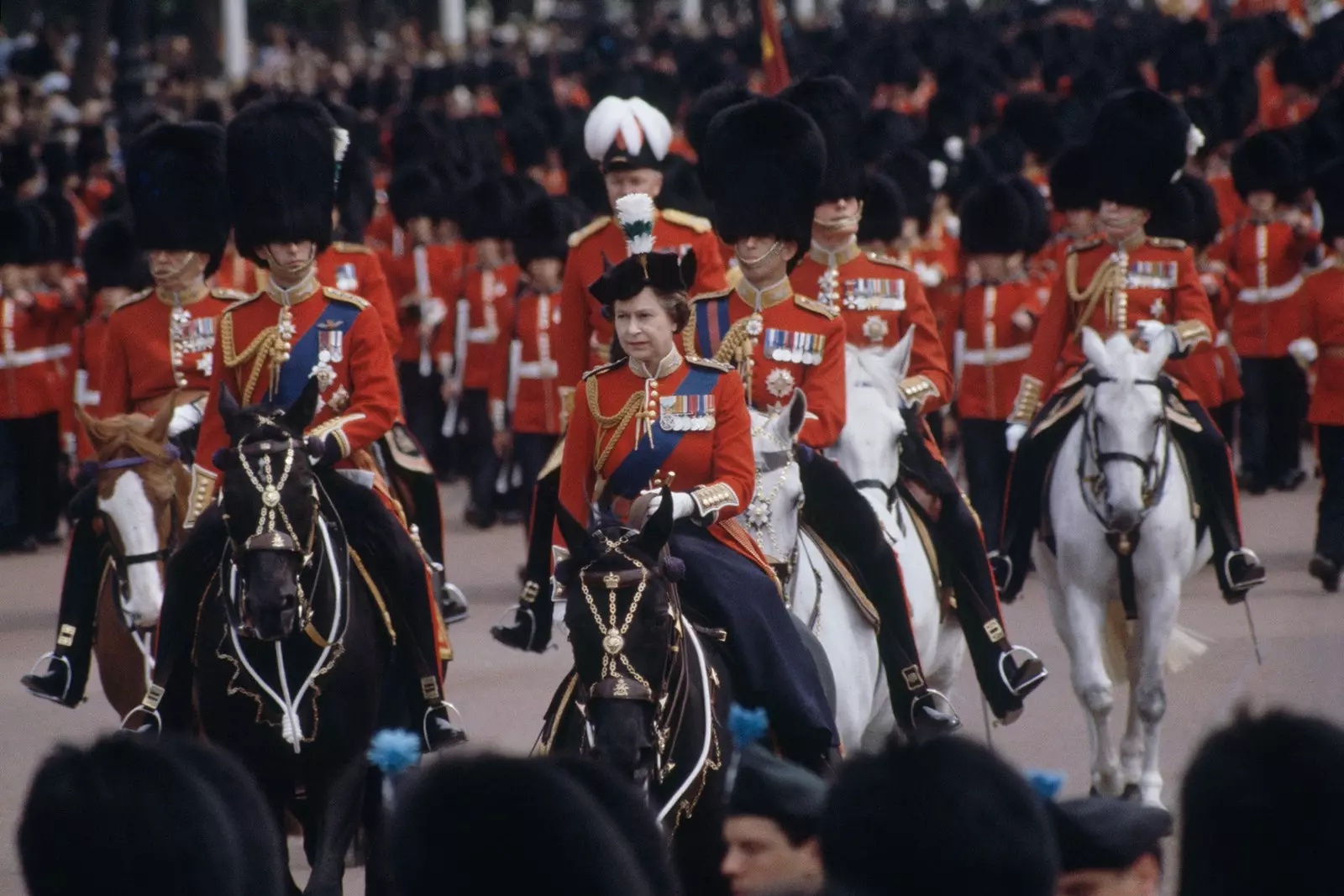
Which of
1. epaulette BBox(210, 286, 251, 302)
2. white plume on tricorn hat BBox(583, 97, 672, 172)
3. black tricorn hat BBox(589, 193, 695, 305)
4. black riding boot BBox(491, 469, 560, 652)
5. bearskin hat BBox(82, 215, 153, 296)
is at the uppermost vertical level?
white plume on tricorn hat BBox(583, 97, 672, 172)

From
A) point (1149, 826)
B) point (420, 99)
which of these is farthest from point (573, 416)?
point (420, 99)

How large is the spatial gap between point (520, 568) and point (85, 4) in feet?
83.3

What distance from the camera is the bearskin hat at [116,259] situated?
39.7 feet

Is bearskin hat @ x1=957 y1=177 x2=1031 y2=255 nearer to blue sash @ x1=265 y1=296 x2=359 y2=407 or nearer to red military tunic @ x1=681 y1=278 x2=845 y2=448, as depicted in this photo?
red military tunic @ x1=681 y1=278 x2=845 y2=448

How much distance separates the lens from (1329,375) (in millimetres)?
11500

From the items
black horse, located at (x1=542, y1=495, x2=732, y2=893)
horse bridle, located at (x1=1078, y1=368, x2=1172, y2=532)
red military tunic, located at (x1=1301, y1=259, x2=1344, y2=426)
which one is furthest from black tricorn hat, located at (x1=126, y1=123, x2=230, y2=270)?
red military tunic, located at (x1=1301, y1=259, x2=1344, y2=426)

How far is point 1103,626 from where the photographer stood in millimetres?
8148

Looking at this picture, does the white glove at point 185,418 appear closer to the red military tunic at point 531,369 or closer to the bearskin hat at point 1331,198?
the red military tunic at point 531,369

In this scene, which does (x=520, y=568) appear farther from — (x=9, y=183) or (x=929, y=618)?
Result: (x=9, y=183)

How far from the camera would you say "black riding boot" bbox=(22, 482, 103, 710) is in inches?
288

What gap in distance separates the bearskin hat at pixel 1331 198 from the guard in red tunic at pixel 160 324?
5685 millimetres

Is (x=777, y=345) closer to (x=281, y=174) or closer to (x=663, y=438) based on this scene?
(x=663, y=438)

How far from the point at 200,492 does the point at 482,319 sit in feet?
25.3

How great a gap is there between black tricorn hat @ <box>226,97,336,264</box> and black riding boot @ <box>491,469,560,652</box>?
99 cm
